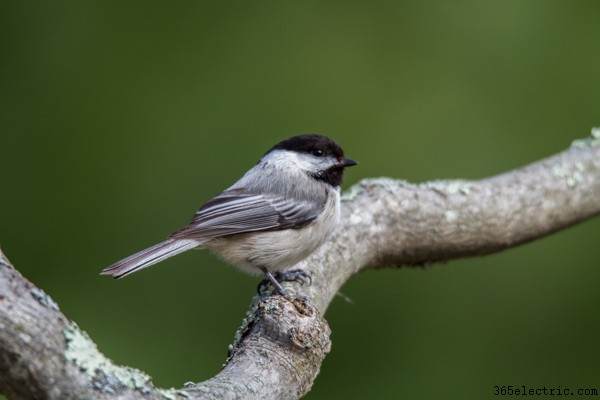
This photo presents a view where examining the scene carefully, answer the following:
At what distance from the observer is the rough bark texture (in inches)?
40.6

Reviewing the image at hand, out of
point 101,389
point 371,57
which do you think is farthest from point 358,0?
point 101,389

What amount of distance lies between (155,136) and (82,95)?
0.35m

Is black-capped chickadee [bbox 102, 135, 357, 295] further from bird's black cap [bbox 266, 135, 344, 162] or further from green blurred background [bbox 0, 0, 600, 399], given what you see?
green blurred background [bbox 0, 0, 600, 399]

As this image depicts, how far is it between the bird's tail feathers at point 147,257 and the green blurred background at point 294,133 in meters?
0.77

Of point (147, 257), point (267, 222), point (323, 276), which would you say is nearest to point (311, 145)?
point (267, 222)

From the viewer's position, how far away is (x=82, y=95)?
9.78ft

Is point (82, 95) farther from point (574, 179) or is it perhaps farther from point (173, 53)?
point (574, 179)

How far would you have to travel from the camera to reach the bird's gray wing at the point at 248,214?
7.26ft

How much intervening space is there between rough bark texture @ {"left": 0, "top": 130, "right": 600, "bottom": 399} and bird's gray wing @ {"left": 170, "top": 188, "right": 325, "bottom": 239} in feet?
0.45

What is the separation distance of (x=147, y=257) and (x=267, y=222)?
487mm

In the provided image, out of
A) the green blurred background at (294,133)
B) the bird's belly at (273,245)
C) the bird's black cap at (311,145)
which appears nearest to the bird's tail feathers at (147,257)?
the bird's belly at (273,245)

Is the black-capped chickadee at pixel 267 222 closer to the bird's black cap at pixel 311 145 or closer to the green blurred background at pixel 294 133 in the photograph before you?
the bird's black cap at pixel 311 145

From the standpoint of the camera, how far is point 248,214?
231 cm

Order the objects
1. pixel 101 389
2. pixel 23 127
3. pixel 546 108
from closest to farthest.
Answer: pixel 101 389 < pixel 23 127 < pixel 546 108
